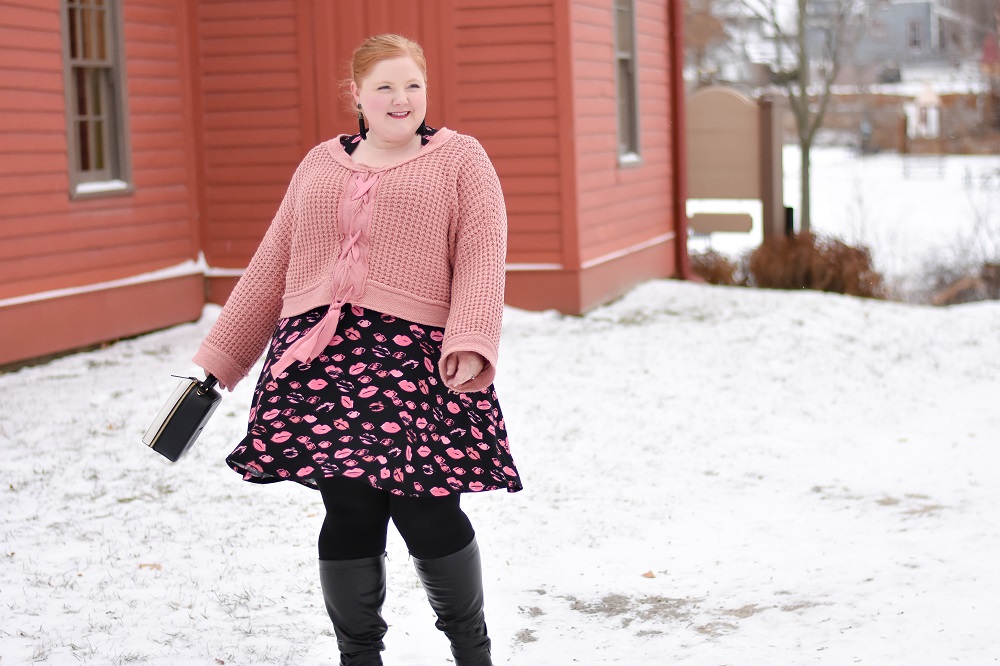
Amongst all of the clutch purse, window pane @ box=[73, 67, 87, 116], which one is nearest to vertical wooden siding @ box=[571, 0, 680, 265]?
window pane @ box=[73, 67, 87, 116]

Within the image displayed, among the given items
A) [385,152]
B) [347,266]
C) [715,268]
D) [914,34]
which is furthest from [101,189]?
[914,34]

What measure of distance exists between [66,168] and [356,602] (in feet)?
22.6

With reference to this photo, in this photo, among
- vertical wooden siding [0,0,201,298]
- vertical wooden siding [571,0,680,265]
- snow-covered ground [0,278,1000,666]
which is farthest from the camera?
vertical wooden siding [571,0,680,265]

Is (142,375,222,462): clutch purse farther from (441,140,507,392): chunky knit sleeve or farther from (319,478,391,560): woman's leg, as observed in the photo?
(441,140,507,392): chunky knit sleeve

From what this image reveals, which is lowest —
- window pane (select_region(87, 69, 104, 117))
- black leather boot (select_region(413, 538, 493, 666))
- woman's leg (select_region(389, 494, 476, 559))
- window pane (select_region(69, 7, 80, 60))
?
black leather boot (select_region(413, 538, 493, 666))

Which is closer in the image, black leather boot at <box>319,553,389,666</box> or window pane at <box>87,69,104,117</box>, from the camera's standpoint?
black leather boot at <box>319,553,389,666</box>

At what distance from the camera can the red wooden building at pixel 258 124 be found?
9.57 m

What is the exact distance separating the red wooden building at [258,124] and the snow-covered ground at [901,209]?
554 cm

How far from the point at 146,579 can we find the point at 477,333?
2.28m

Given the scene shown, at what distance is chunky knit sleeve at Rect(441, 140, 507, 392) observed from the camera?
118 inches

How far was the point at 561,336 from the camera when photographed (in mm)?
9820

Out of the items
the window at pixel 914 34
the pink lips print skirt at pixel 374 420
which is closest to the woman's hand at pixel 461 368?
the pink lips print skirt at pixel 374 420

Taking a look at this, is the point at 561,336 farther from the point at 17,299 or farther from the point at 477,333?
the point at 477,333

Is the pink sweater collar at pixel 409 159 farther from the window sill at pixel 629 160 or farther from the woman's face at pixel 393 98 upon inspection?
the window sill at pixel 629 160
